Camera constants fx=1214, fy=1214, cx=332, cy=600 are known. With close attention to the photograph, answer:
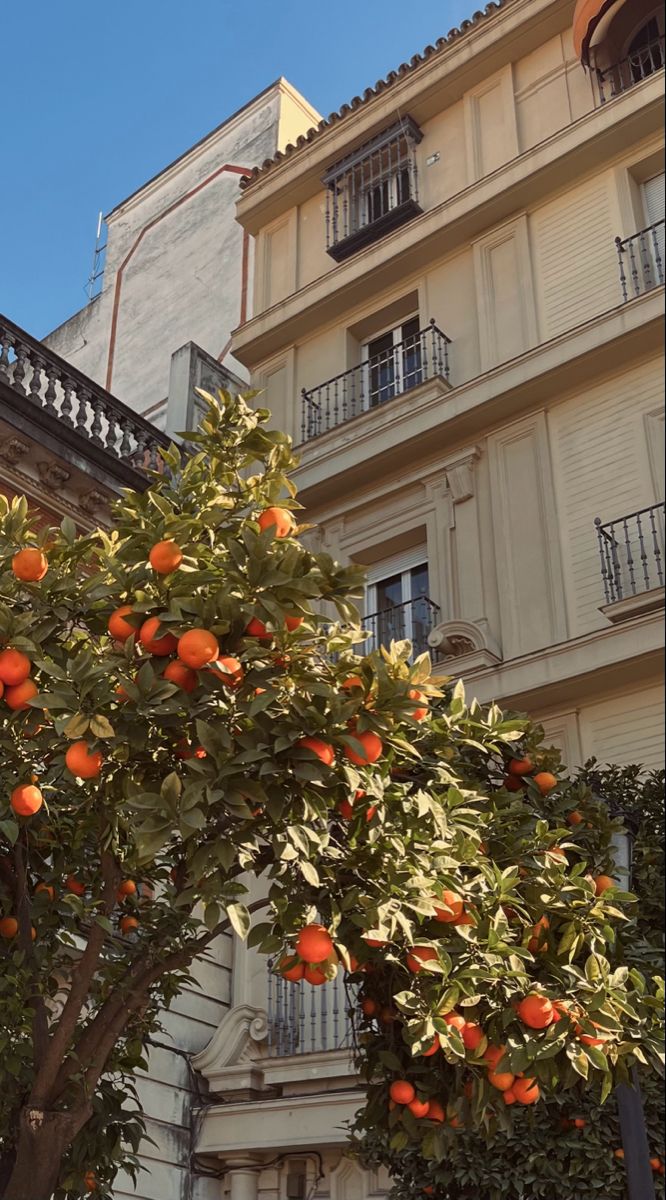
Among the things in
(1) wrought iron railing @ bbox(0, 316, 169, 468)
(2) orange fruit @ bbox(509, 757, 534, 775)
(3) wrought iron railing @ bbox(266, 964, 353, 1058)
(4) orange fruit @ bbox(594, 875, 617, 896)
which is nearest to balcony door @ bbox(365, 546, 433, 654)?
(1) wrought iron railing @ bbox(0, 316, 169, 468)

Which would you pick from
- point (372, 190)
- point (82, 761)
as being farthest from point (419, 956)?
point (372, 190)

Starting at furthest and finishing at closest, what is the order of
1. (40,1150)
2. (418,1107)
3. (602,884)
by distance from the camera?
(602,884)
(418,1107)
(40,1150)

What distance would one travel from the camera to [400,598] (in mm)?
10555

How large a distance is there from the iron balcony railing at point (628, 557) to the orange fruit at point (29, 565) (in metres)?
3.94

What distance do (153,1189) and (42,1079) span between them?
6713mm

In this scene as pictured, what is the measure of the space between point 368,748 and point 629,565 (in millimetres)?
4115

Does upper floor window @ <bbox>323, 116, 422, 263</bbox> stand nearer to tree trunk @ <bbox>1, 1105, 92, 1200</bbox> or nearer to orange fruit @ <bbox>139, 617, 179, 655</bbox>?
orange fruit @ <bbox>139, 617, 179, 655</bbox>

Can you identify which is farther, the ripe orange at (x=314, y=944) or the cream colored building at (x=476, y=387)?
the cream colored building at (x=476, y=387)

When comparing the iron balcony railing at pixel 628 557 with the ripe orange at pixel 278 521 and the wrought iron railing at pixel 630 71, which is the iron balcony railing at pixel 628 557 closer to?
the ripe orange at pixel 278 521

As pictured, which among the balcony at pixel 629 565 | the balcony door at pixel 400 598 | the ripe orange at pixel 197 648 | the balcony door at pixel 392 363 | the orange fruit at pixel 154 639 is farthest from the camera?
the balcony door at pixel 392 363

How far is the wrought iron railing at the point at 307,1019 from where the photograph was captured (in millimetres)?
10094

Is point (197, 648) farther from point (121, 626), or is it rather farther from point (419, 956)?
point (419, 956)

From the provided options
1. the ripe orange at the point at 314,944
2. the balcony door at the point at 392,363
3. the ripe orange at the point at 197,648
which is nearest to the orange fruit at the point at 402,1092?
the ripe orange at the point at 314,944

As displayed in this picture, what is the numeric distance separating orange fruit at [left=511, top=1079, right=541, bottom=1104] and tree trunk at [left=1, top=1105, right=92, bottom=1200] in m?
1.46
